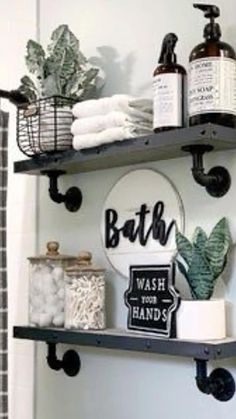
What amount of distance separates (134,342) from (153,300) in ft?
0.31

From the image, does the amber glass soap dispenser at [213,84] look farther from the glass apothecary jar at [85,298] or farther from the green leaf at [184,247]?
the glass apothecary jar at [85,298]

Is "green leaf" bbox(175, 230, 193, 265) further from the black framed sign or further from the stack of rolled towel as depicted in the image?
the stack of rolled towel

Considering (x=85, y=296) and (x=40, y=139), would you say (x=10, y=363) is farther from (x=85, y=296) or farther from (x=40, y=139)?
(x=40, y=139)

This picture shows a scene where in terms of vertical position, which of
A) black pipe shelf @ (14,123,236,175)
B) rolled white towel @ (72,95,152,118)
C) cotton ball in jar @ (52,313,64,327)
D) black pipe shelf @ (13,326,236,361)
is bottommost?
black pipe shelf @ (13,326,236,361)

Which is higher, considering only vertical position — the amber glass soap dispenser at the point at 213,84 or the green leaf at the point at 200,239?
the amber glass soap dispenser at the point at 213,84

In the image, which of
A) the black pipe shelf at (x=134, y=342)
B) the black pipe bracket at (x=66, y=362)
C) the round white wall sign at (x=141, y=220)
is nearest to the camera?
the black pipe shelf at (x=134, y=342)

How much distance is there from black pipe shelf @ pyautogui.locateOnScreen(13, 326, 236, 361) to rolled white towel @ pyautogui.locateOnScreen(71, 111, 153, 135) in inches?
17.7

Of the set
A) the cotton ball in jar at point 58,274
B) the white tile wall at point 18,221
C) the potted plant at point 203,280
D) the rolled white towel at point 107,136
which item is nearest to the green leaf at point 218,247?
the potted plant at point 203,280

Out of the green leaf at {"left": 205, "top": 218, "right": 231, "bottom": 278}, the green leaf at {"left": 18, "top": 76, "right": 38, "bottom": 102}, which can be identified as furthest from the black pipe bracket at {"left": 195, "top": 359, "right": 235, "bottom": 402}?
the green leaf at {"left": 18, "top": 76, "right": 38, "bottom": 102}

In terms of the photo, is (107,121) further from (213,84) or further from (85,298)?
(85,298)

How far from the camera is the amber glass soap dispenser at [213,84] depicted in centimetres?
121

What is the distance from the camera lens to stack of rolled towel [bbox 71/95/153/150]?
1.34 meters

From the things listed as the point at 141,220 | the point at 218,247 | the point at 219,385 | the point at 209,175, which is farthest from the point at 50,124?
the point at 219,385

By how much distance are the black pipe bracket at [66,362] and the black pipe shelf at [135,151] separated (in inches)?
18.5
